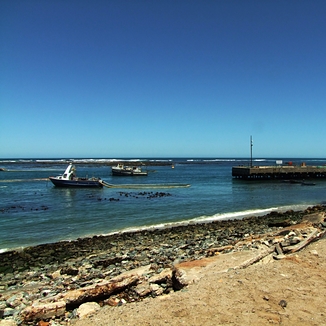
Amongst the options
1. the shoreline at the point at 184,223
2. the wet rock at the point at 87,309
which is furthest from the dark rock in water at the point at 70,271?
the shoreline at the point at 184,223

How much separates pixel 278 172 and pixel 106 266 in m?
51.4

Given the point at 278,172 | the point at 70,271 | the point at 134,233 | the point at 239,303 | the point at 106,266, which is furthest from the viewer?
the point at 278,172

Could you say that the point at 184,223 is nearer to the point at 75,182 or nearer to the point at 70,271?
the point at 70,271

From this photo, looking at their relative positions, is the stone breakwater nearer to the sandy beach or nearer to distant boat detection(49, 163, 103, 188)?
the sandy beach

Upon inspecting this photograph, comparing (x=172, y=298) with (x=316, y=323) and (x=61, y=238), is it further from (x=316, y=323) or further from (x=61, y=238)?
(x=61, y=238)

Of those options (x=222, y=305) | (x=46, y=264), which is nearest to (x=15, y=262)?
(x=46, y=264)

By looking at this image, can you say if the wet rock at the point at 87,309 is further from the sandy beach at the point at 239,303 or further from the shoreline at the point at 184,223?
the shoreline at the point at 184,223

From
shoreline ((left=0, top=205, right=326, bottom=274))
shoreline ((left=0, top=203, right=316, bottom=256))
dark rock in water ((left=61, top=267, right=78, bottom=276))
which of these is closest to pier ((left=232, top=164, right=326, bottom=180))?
shoreline ((left=0, top=203, right=316, bottom=256))

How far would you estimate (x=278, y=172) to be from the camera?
184 feet

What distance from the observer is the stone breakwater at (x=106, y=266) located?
7129mm

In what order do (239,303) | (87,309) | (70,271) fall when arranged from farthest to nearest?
(70,271) → (87,309) → (239,303)

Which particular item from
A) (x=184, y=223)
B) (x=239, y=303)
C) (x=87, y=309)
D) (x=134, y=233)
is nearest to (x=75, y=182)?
(x=184, y=223)

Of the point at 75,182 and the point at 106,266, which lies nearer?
the point at 106,266

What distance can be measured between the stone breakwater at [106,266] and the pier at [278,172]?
1493 inches
